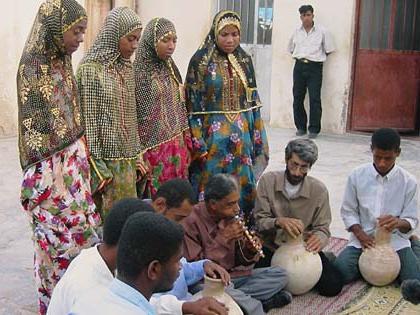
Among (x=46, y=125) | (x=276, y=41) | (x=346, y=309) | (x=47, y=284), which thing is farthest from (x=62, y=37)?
(x=276, y=41)

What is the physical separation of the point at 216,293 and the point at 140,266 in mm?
1278

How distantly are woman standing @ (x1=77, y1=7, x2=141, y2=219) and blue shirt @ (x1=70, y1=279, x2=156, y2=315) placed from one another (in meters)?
1.74

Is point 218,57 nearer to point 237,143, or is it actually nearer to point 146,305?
point 237,143

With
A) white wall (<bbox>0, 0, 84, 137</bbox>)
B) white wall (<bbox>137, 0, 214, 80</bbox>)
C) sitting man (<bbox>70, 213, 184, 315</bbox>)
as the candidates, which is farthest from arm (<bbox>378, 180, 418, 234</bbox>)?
white wall (<bbox>137, 0, 214, 80</bbox>)

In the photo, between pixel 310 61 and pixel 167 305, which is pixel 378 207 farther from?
pixel 310 61

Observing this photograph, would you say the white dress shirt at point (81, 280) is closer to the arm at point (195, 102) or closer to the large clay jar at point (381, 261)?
the arm at point (195, 102)

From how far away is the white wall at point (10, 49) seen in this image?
9.11 metres

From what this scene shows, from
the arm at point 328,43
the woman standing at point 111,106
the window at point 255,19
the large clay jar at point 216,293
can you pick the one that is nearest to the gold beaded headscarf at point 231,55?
the woman standing at point 111,106

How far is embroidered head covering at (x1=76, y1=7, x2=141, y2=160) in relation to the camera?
12.0ft

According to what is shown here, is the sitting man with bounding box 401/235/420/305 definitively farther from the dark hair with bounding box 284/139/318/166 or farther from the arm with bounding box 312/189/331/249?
the dark hair with bounding box 284/139/318/166

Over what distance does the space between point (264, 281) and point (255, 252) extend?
26 cm

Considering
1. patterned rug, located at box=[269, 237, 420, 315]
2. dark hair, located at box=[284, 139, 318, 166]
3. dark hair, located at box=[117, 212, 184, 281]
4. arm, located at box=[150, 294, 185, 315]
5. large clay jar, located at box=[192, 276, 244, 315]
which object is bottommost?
patterned rug, located at box=[269, 237, 420, 315]

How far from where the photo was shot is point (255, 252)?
3.67 meters

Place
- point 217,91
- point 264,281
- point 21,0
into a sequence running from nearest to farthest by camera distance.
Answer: point 264,281 → point 217,91 → point 21,0
